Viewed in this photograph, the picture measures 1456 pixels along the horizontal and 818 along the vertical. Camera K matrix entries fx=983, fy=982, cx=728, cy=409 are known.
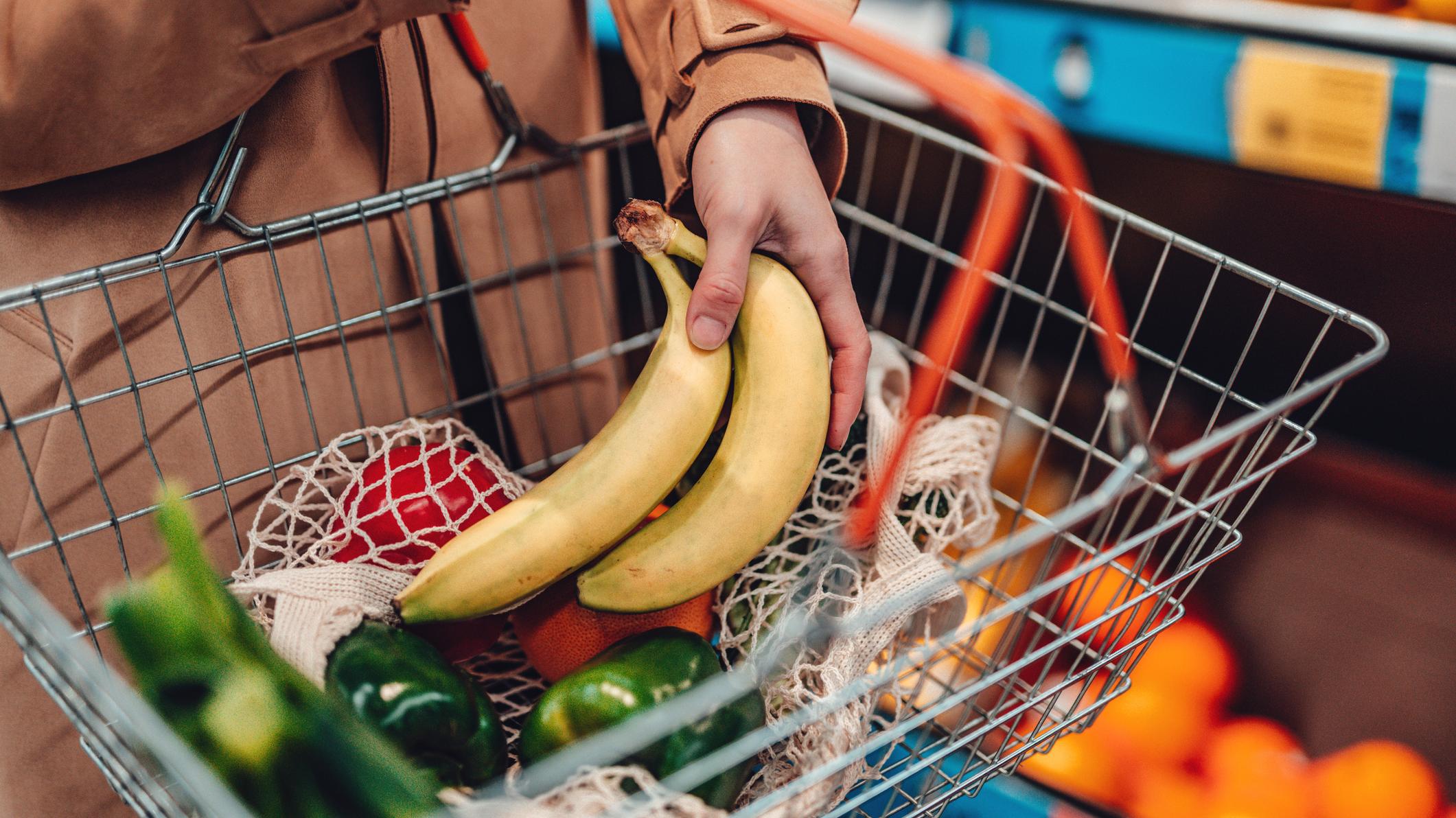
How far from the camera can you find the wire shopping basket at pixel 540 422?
428 millimetres

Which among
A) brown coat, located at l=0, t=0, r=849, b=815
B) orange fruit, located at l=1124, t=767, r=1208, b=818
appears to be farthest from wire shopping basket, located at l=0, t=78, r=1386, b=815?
orange fruit, located at l=1124, t=767, r=1208, b=818

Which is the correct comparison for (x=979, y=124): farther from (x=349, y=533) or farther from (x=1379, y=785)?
(x=1379, y=785)

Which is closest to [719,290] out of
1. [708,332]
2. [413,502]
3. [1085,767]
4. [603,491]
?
[708,332]

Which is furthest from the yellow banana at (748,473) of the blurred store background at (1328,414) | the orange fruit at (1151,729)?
the orange fruit at (1151,729)

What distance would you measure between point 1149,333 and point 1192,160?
208 mm

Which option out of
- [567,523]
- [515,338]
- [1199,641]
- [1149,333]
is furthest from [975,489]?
[1149,333]

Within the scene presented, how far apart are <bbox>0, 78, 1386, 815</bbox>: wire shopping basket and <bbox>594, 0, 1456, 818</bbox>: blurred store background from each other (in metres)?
0.06

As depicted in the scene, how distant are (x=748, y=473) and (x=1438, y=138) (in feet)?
2.30

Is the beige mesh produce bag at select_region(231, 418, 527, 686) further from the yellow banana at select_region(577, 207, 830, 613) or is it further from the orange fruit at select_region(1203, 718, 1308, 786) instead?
the orange fruit at select_region(1203, 718, 1308, 786)

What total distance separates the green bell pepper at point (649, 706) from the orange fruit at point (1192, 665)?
24.7 inches

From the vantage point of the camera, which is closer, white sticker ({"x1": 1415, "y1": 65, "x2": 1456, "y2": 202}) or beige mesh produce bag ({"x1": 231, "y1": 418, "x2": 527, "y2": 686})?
beige mesh produce bag ({"x1": 231, "y1": 418, "x2": 527, "y2": 686})

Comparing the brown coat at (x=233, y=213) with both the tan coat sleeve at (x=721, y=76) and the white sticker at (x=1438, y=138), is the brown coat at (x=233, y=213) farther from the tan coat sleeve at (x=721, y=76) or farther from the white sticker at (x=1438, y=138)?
the white sticker at (x=1438, y=138)

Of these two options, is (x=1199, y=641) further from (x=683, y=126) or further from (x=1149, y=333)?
(x=683, y=126)

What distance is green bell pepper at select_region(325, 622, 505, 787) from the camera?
0.43 metres
